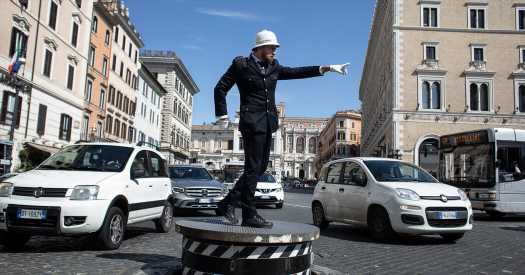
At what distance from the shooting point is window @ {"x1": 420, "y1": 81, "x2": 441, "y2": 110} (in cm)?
3772

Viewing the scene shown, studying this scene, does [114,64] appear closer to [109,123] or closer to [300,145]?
[109,123]

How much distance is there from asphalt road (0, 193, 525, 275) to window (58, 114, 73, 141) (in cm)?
2361

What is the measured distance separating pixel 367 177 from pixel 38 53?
2354 cm

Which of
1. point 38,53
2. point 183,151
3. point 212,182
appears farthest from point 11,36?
point 183,151

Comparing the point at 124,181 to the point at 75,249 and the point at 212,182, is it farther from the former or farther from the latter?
the point at 212,182

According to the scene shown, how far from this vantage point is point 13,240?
6.97 meters

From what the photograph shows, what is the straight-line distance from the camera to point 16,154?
82.0 ft

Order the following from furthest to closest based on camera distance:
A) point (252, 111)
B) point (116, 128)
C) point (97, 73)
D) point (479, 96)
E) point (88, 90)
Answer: point (116, 128) < point (97, 73) < point (479, 96) < point (88, 90) < point (252, 111)

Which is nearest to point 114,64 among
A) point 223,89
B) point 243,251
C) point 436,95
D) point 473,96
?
point 436,95

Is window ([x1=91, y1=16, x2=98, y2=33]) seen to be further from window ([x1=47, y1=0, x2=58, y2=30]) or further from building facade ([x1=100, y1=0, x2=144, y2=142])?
window ([x1=47, y1=0, x2=58, y2=30])

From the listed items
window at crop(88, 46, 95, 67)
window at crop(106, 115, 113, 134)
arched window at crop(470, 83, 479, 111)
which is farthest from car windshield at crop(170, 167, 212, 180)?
arched window at crop(470, 83, 479, 111)

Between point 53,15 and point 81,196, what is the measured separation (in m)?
25.6

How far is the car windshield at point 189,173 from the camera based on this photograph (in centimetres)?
1498

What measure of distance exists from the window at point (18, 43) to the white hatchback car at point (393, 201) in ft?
65.8
